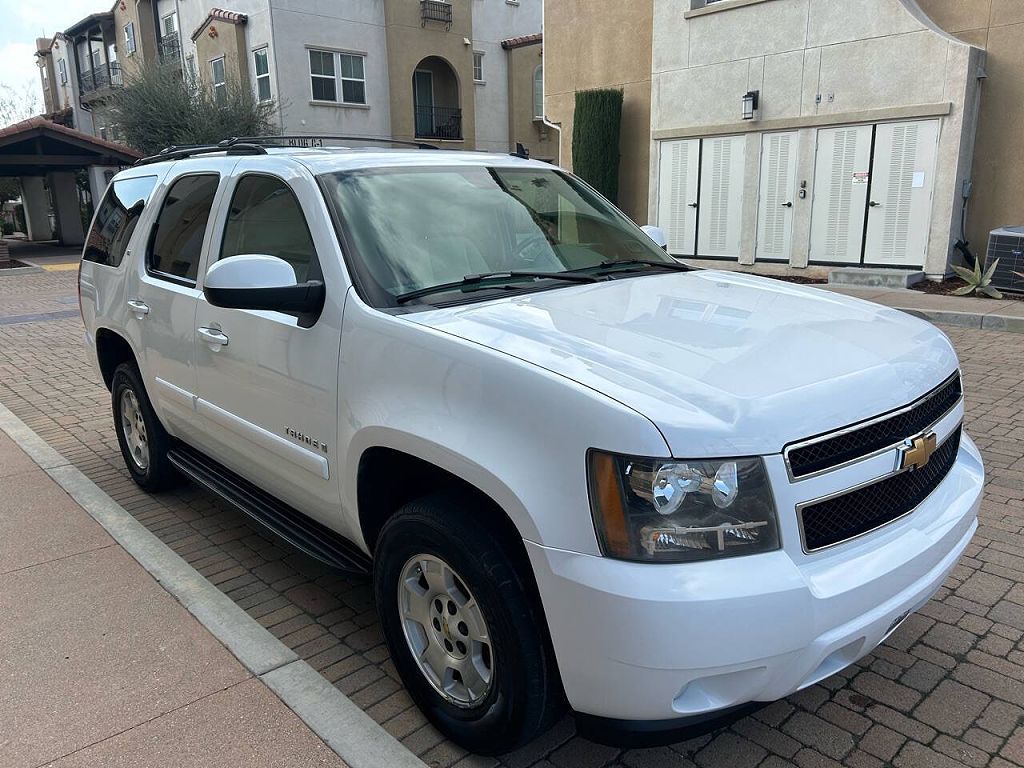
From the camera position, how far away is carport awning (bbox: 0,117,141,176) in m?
22.0

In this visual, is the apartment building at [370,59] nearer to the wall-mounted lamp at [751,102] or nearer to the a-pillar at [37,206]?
the a-pillar at [37,206]

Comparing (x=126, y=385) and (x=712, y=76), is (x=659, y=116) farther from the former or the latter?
(x=126, y=385)

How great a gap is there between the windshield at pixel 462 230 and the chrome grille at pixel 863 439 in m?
1.31

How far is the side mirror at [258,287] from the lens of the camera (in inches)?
115

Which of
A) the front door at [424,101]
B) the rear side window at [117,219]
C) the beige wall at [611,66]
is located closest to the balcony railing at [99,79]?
the front door at [424,101]

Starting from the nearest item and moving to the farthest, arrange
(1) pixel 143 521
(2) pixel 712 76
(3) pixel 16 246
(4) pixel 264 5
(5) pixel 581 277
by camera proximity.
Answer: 1. (5) pixel 581 277
2. (1) pixel 143 521
3. (2) pixel 712 76
4. (4) pixel 264 5
5. (3) pixel 16 246

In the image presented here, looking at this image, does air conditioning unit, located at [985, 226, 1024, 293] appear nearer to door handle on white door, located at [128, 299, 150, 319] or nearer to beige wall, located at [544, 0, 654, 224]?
beige wall, located at [544, 0, 654, 224]

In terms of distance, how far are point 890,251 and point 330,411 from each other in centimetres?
1265

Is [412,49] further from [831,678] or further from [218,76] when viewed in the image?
[831,678]

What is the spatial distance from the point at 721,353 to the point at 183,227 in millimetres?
3029

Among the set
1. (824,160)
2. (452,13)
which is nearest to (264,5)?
(452,13)

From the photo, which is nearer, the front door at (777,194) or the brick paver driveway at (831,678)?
the brick paver driveway at (831,678)

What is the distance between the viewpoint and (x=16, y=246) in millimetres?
28281

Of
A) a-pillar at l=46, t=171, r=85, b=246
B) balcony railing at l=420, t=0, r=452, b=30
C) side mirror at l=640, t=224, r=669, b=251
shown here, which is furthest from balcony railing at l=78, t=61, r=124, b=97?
side mirror at l=640, t=224, r=669, b=251
